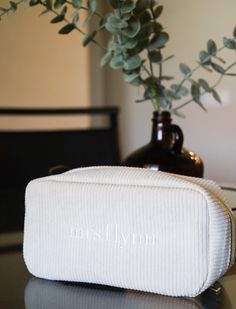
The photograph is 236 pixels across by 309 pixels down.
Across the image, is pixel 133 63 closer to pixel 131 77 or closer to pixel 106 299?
pixel 131 77

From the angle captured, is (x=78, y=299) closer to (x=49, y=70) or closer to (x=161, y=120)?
(x=161, y=120)

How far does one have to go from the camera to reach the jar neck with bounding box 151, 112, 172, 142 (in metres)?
0.77

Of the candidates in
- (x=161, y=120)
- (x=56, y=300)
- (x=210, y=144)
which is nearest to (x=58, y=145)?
(x=161, y=120)

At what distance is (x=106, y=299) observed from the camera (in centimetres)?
41

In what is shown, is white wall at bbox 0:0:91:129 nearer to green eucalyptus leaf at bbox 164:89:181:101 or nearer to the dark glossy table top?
green eucalyptus leaf at bbox 164:89:181:101

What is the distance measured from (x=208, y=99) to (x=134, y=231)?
193 centimetres

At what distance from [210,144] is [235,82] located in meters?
0.35

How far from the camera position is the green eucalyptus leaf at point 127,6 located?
69 cm

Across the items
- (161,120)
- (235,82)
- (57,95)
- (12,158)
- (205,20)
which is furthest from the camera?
(57,95)

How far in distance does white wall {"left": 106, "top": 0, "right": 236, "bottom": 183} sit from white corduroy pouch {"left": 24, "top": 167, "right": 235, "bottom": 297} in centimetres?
168

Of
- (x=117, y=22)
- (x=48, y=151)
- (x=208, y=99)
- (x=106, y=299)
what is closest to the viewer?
(x=106, y=299)

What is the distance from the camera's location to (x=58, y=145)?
156cm

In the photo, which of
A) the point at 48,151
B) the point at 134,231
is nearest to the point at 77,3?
the point at 134,231

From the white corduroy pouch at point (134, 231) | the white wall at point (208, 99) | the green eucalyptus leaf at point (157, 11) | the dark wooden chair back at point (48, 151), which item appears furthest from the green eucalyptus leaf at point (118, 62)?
the white wall at point (208, 99)
